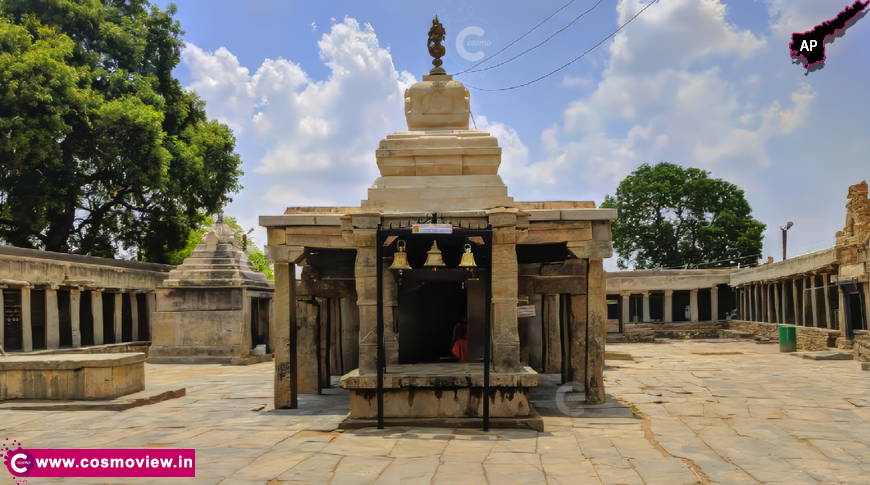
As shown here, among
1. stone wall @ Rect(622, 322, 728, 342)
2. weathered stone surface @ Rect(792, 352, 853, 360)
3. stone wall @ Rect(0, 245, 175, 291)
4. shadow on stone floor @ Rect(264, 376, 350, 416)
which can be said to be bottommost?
stone wall @ Rect(622, 322, 728, 342)

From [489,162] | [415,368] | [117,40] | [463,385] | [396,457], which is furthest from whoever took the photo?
[117,40]

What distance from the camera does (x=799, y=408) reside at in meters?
9.36

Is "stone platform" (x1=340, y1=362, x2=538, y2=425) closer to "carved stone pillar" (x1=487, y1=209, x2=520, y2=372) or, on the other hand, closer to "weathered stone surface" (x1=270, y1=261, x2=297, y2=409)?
"carved stone pillar" (x1=487, y1=209, x2=520, y2=372)

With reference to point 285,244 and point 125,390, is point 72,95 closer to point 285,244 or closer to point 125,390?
point 125,390

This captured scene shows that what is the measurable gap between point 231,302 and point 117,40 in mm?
13237

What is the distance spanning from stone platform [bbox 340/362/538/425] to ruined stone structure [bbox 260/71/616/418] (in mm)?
12

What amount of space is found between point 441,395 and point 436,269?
61.3 inches

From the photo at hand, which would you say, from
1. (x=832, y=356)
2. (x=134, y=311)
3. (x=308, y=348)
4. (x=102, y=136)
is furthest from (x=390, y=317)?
(x=102, y=136)

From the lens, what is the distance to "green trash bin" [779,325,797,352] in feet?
67.4

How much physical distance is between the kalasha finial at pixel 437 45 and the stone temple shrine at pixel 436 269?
18 cm

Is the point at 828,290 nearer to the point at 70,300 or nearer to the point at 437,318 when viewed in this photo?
the point at 437,318

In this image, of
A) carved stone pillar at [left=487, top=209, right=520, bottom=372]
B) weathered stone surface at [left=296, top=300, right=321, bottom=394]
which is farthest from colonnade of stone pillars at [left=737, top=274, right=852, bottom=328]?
weathered stone surface at [left=296, top=300, right=321, bottom=394]

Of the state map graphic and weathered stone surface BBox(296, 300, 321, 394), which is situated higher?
the state map graphic

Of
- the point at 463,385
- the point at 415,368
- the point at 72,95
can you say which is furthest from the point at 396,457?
the point at 72,95
